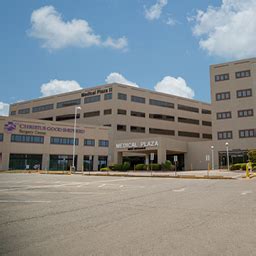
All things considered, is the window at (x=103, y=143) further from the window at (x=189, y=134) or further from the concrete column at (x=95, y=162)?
the window at (x=189, y=134)

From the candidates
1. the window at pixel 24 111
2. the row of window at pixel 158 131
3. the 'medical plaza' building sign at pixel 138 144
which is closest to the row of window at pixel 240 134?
the 'medical plaza' building sign at pixel 138 144

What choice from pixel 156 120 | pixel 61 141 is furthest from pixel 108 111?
pixel 61 141

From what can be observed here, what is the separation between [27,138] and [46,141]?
3.71 meters

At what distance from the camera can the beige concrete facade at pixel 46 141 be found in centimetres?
5312

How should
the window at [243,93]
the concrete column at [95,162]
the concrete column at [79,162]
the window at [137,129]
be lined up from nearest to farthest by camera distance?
the window at [243,93] → the concrete column at [79,162] → the concrete column at [95,162] → the window at [137,129]

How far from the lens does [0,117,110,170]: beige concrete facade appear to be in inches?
2092

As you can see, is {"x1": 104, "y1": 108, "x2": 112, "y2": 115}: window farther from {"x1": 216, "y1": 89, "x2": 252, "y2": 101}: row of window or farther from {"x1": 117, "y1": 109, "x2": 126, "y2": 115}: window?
{"x1": 216, "y1": 89, "x2": 252, "y2": 101}: row of window

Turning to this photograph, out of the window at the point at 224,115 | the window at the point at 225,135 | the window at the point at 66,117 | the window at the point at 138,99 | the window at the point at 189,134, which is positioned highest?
the window at the point at 138,99

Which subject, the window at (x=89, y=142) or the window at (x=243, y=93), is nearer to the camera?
the window at (x=243, y=93)

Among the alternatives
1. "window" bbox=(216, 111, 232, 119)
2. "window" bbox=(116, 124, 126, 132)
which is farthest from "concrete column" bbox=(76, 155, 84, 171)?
"window" bbox=(216, 111, 232, 119)

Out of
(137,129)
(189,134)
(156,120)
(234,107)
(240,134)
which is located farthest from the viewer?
(189,134)

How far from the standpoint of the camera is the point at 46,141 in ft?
189

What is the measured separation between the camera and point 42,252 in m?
4.83

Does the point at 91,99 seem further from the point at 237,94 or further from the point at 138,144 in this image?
the point at 237,94
